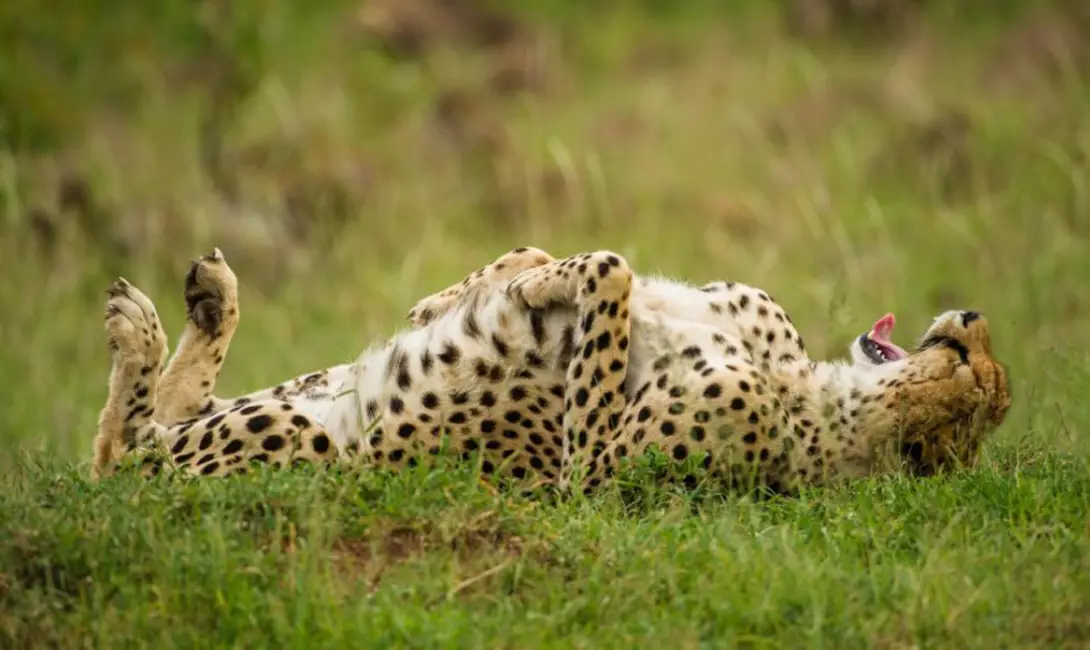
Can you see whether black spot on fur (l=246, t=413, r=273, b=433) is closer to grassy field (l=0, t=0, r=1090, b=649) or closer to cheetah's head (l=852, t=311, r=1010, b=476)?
grassy field (l=0, t=0, r=1090, b=649)

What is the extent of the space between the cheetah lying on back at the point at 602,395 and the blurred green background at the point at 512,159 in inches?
97.5

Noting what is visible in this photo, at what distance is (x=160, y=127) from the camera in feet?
37.6

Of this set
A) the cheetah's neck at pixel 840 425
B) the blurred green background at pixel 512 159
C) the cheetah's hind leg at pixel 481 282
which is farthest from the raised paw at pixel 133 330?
the blurred green background at pixel 512 159

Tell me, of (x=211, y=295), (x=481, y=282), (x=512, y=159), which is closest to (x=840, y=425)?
(x=481, y=282)

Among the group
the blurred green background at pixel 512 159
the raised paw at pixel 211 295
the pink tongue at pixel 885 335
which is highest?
the blurred green background at pixel 512 159

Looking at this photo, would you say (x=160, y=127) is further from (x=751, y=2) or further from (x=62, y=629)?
(x=62, y=629)

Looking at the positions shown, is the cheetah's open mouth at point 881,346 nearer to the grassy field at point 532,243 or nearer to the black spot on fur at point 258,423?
the grassy field at point 532,243

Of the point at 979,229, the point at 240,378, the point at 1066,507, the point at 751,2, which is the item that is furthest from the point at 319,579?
the point at 751,2

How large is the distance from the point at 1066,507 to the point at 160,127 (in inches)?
333

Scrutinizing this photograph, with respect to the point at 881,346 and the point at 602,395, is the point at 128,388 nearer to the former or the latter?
the point at 602,395

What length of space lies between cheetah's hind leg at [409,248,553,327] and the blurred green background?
2.62m

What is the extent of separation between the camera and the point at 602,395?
458 centimetres

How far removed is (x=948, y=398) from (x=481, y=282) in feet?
4.64

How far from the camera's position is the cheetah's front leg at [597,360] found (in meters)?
4.58
